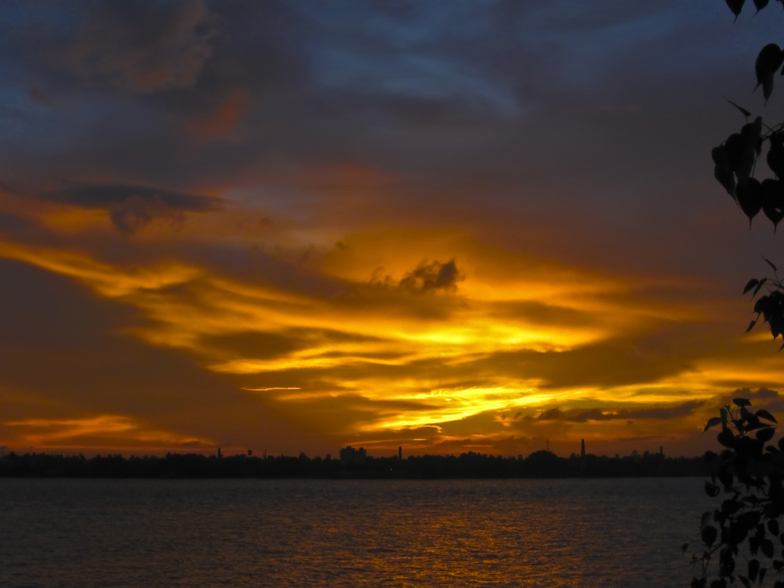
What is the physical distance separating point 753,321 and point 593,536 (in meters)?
90.2

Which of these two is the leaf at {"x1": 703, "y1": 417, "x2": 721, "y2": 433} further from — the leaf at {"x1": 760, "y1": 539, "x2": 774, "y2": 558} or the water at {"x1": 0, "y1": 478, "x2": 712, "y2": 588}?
the water at {"x1": 0, "y1": 478, "x2": 712, "y2": 588}

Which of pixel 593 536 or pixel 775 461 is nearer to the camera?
pixel 775 461

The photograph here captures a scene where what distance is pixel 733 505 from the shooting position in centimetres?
545

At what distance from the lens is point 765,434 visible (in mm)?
5152

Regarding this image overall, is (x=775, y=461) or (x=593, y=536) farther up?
(x=775, y=461)

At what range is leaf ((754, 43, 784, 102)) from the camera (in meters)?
3.22

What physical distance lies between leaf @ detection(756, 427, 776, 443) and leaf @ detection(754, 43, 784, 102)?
2727 mm

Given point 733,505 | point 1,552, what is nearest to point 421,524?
point 1,552

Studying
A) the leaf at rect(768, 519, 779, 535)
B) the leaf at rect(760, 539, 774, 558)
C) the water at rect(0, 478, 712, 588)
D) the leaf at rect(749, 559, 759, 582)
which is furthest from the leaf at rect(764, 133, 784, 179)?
the water at rect(0, 478, 712, 588)

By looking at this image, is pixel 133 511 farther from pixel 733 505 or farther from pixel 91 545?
pixel 733 505

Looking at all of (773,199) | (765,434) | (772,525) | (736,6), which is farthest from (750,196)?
(772,525)

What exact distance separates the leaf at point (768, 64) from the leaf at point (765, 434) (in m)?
2.73

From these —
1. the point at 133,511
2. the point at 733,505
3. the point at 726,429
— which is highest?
the point at 726,429

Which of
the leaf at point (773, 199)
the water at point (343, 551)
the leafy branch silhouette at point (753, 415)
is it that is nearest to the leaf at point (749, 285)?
the leafy branch silhouette at point (753, 415)
